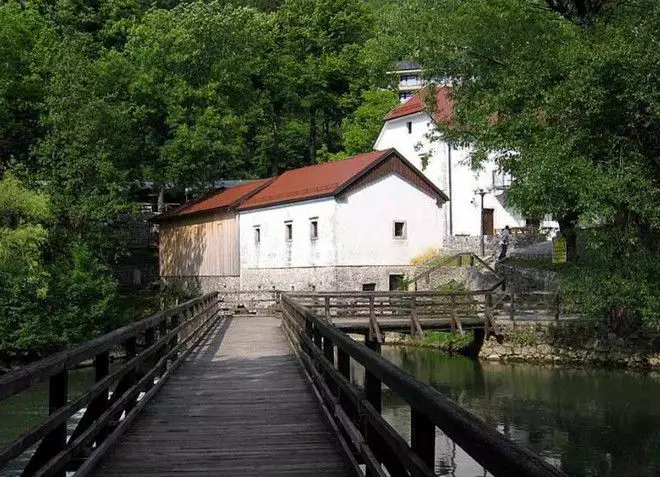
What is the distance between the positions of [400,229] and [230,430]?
88.4 feet

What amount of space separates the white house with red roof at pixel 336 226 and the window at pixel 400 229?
4cm

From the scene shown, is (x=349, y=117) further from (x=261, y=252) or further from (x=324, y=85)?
(x=261, y=252)

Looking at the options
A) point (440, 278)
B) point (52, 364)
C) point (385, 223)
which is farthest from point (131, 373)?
point (385, 223)

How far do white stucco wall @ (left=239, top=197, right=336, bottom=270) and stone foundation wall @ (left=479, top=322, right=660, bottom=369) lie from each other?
9641mm

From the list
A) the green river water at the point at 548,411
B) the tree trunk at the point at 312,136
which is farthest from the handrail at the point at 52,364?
the tree trunk at the point at 312,136

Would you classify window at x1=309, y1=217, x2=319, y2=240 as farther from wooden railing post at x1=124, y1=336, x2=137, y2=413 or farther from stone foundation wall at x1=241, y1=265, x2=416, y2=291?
wooden railing post at x1=124, y1=336, x2=137, y2=413

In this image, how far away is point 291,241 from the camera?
113 feet

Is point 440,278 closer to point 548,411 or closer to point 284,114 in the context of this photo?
point 548,411

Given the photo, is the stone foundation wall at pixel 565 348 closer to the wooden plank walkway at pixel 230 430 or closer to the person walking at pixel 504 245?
the person walking at pixel 504 245

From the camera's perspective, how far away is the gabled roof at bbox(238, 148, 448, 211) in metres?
32.2

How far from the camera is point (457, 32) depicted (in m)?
22.7

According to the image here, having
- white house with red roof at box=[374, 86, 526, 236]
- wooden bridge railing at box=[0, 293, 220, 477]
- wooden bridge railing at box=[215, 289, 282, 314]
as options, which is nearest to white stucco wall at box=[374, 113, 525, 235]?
white house with red roof at box=[374, 86, 526, 236]

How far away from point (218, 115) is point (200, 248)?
7.11 m

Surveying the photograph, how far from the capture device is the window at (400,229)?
33375mm
